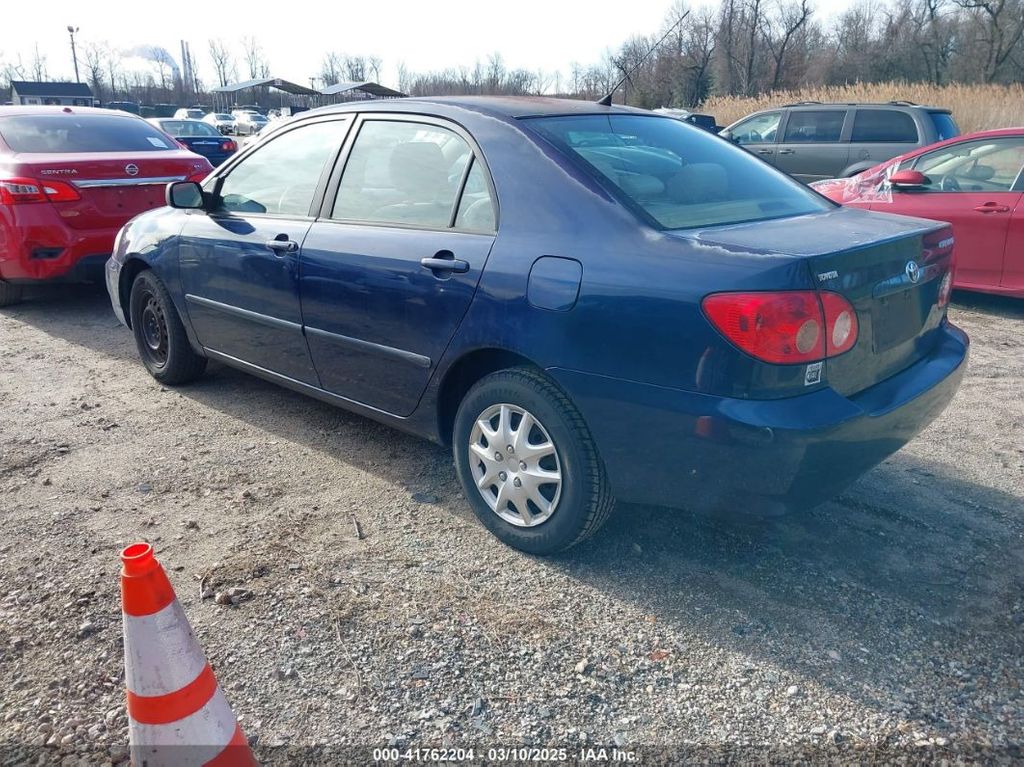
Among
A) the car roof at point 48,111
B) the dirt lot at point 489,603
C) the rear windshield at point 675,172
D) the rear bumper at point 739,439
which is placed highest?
the car roof at point 48,111

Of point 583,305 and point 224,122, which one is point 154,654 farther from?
point 224,122

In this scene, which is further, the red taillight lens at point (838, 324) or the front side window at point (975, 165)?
the front side window at point (975, 165)

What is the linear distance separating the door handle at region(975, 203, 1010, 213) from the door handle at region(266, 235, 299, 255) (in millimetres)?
5405

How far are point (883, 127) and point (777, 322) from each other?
31.8ft

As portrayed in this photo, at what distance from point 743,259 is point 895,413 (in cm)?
77

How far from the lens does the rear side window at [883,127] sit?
408 inches

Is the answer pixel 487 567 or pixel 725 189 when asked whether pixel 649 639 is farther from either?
pixel 725 189

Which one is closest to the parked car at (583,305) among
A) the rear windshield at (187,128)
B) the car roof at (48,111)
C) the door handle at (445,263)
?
the door handle at (445,263)

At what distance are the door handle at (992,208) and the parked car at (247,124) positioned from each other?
1562 inches

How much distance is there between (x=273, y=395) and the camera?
4.91m

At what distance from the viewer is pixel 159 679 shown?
1856 mm

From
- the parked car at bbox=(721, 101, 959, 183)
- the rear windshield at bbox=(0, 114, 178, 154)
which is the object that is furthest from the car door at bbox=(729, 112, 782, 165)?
the rear windshield at bbox=(0, 114, 178, 154)

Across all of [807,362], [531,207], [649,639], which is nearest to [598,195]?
[531,207]

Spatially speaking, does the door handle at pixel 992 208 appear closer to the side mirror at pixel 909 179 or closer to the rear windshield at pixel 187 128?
the side mirror at pixel 909 179
